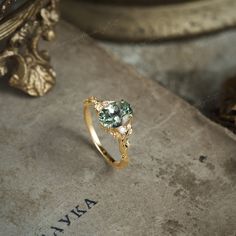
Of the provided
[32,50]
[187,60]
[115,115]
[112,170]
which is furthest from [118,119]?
[187,60]

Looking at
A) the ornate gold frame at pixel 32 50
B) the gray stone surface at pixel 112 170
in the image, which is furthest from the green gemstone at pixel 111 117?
the ornate gold frame at pixel 32 50

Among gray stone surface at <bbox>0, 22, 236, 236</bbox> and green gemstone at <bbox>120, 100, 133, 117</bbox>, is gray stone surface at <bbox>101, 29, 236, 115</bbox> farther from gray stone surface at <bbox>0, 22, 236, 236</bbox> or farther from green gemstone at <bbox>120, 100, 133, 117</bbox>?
green gemstone at <bbox>120, 100, 133, 117</bbox>

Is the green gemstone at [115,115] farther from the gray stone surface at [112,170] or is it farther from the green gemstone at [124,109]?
the gray stone surface at [112,170]

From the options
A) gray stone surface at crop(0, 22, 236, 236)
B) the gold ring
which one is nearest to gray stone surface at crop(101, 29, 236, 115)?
gray stone surface at crop(0, 22, 236, 236)

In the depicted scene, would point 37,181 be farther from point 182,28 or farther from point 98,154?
point 182,28

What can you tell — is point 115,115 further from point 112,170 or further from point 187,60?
point 187,60
